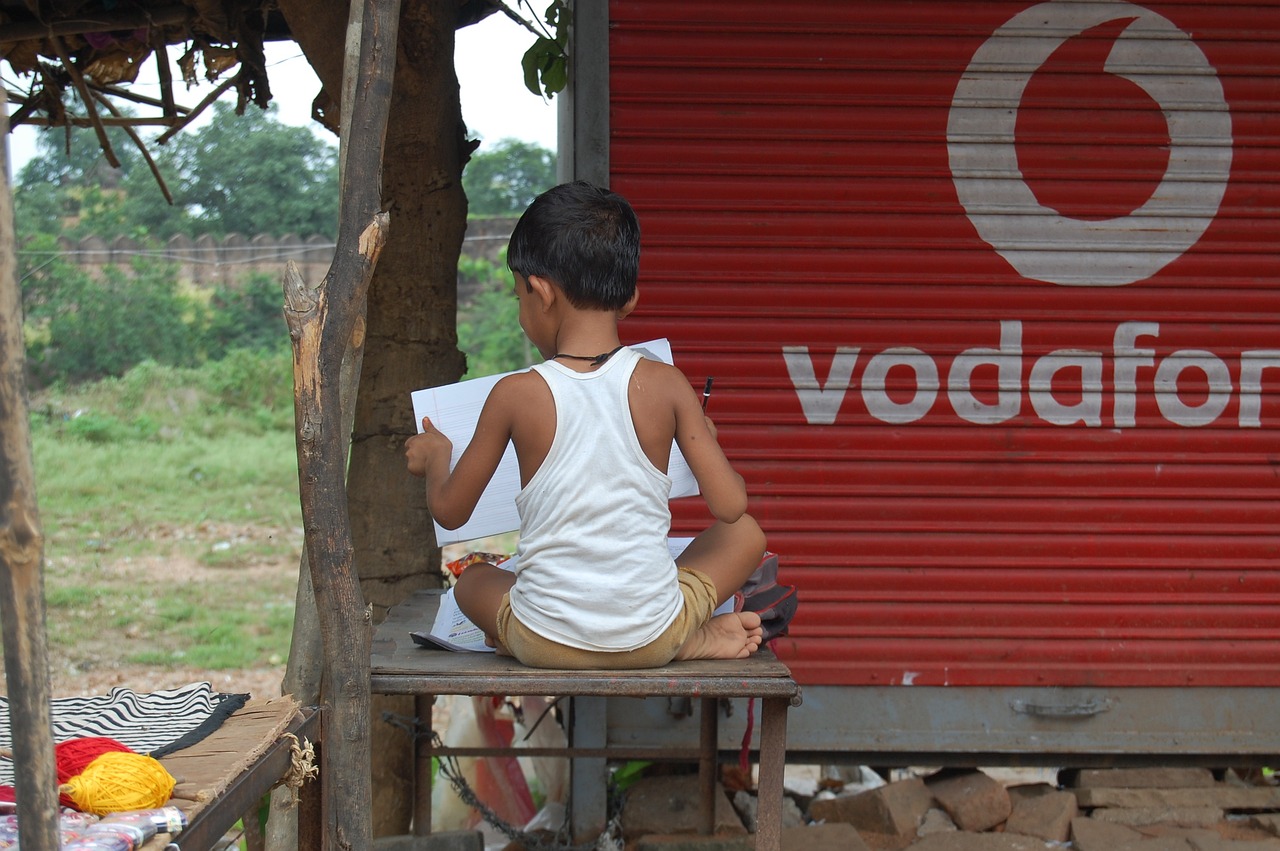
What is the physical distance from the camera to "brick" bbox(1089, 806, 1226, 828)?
4090 mm

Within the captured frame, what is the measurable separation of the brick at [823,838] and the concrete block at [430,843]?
1.02 metres

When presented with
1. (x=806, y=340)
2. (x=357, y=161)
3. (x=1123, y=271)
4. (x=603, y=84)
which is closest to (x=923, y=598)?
(x=806, y=340)

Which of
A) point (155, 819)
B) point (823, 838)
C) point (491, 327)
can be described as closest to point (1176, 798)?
point (823, 838)

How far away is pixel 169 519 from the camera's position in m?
10.3

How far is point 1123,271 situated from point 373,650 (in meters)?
2.90

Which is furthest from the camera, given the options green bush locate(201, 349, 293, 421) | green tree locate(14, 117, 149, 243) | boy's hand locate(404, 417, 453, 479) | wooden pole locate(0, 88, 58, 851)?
green tree locate(14, 117, 149, 243)

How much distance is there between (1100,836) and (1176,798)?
377 millimetres

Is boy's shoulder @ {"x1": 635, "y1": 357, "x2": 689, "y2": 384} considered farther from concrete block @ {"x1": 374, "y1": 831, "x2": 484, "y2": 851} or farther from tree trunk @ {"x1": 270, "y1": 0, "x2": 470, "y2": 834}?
concrete block @ {"x1": 374, "y1": 831, "x2": 484, "y2": 851}

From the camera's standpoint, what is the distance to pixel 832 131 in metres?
4.03

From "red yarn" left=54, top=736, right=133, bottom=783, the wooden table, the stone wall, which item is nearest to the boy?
the wooden table

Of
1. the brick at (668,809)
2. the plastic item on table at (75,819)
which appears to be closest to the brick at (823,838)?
the brick at (668,809)

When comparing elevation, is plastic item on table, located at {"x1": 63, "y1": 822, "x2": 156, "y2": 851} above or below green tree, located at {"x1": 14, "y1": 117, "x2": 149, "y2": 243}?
below

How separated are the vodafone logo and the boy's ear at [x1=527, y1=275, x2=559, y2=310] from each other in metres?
2.06

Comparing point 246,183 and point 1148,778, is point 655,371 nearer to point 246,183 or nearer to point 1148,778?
point 1148,778
